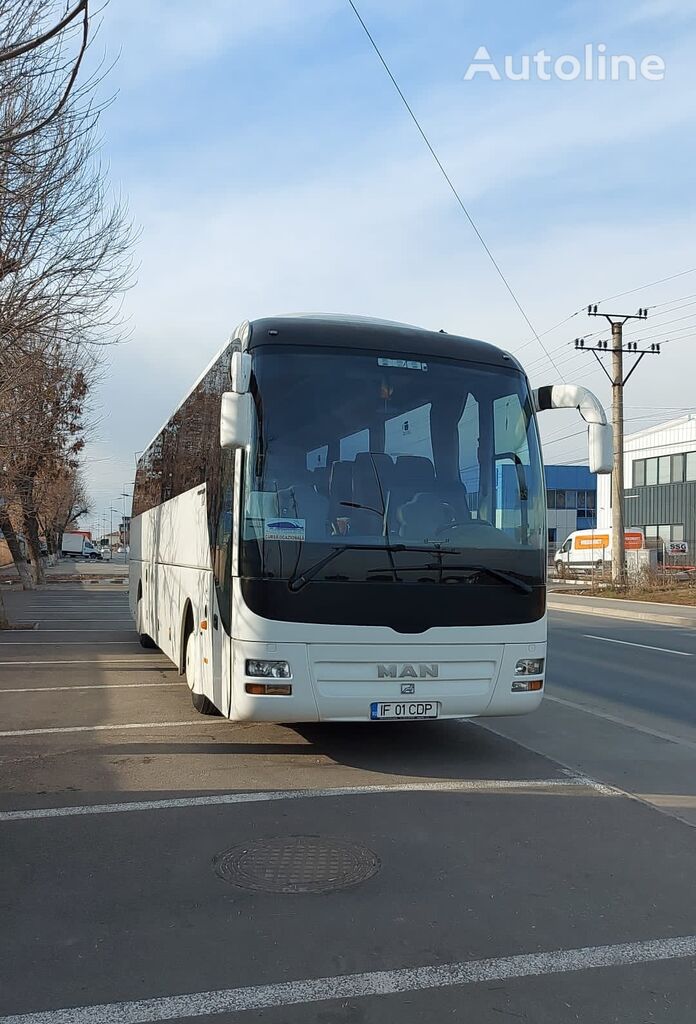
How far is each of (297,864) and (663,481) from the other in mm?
54632

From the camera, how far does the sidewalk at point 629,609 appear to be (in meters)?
25.0

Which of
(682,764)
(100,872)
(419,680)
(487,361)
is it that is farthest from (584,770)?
(100,872)

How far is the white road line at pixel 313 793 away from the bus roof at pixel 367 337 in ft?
10.7

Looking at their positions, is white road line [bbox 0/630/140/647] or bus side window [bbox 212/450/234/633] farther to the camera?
white road line [bbox 0/630/140/647]

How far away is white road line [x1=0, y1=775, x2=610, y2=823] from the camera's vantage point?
6.26 metres

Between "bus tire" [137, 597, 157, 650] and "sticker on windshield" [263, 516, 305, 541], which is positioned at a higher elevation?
"sticker on windshield" [263, 516, 305, 541]

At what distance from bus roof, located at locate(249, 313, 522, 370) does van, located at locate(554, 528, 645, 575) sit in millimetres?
41600

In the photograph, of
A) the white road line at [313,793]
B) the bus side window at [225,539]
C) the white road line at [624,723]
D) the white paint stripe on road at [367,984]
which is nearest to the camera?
the white paint stripe on road at [367,984]

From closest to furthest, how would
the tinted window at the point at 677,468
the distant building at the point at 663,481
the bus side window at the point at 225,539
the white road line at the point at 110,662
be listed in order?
the bus side window at the point at 225,539, the white road line at the point at 110,662, the distant building at the point at 663,481, the tinted window at the point at 677,468

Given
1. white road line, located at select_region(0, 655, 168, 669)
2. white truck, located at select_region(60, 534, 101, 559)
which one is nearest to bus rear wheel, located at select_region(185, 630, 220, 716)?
white road line, located at select_region(0, 655, 168, 669)

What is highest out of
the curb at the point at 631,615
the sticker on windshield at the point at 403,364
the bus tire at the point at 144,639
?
the sticker on windshield at the point at 403,364

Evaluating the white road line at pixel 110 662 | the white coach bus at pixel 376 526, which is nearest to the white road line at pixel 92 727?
the white coach bus at pixel 376 526

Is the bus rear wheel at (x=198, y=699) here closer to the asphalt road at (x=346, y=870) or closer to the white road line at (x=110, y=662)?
the asphalt road at (x=346, y=870)

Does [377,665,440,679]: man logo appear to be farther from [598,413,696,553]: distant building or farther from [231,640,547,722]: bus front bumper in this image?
[598,413,696,553]: distant building
